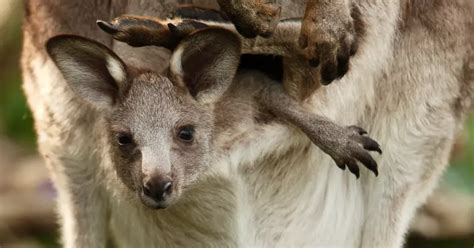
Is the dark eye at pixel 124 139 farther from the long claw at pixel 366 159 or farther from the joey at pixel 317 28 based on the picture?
the long claw at pixel 366 159

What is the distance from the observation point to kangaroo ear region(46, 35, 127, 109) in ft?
12.4

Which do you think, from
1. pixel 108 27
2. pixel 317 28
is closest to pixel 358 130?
pixel 317 28

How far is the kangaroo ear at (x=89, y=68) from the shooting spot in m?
3.78

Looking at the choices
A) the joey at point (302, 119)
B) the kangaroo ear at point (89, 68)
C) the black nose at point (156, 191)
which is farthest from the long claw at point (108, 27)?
the black nose at point (156, 191)

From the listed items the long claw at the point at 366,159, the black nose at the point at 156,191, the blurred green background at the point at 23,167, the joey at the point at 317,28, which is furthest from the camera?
the blurred green background at the point at 23,167

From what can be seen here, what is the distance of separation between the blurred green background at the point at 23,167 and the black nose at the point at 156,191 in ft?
5.35

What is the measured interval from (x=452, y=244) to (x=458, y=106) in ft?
4.83

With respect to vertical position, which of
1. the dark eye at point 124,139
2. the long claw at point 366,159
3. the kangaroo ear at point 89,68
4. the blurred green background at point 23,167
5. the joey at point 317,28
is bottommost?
the blurred green background at point 23,167

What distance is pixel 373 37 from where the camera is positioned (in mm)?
3969

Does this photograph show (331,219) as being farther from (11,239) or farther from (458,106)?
(11,239)

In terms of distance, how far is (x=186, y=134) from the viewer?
3756 mm

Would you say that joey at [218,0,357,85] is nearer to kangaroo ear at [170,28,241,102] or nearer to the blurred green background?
kangaroo ear at [170,28,241,102]

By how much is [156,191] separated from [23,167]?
276 centimetres

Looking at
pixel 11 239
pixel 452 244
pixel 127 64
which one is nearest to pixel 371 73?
pixel 127 64
